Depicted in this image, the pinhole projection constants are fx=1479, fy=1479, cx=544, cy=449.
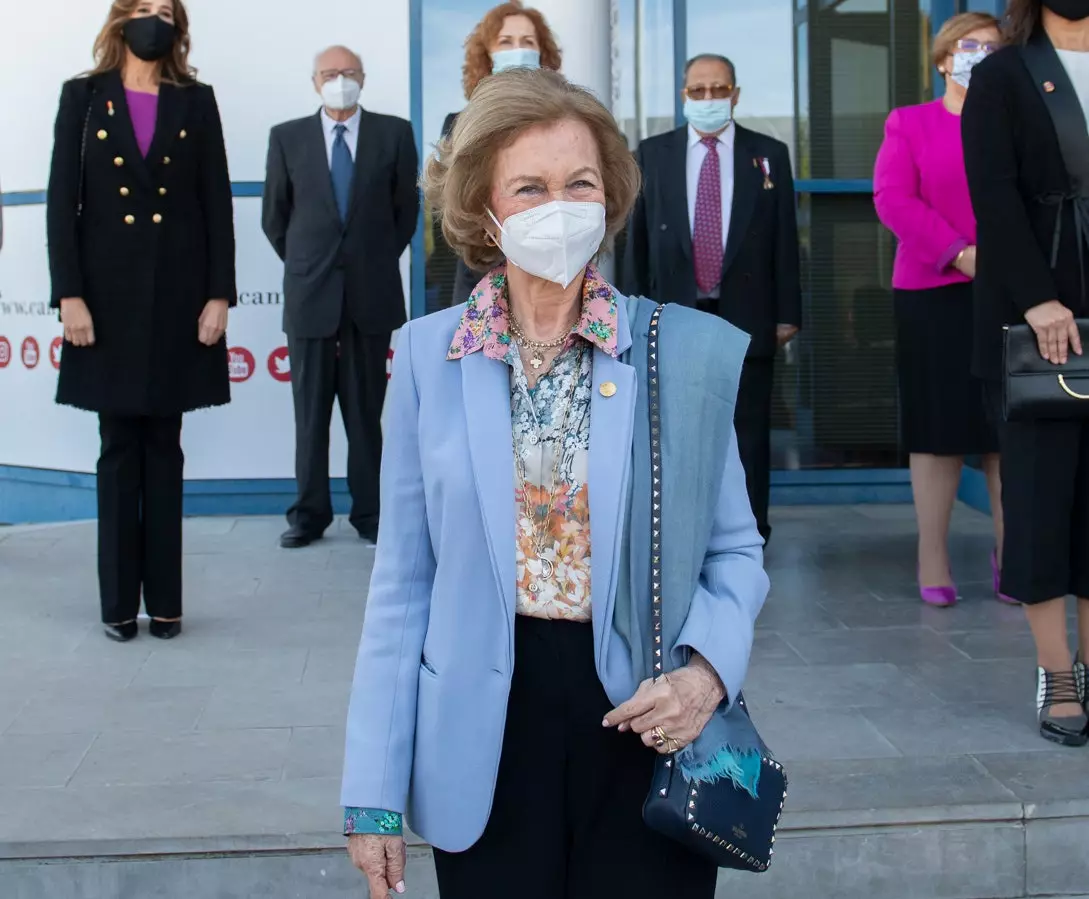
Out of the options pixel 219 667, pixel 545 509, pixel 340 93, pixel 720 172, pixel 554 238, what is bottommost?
pixel 219 667

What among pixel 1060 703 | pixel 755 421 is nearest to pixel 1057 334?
pixel 1060 703

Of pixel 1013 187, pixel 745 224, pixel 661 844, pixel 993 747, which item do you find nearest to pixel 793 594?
Result: pixel 745 224

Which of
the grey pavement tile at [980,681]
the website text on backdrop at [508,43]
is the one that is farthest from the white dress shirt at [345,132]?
the grey pavement tile at [980,681]

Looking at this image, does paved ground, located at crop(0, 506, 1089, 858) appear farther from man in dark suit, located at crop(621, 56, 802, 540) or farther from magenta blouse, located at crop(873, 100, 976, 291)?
magenta blouse, located at crop(873, 100, 976, 291)

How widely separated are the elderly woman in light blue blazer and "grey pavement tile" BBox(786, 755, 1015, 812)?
1.48 meters

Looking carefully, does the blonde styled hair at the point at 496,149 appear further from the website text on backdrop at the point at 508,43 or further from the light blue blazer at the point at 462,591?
the website text on backdrop at the point at 508,43

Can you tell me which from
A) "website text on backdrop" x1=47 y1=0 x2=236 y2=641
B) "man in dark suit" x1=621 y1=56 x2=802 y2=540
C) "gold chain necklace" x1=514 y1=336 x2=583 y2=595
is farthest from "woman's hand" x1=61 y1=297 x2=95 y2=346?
"gold chain necklace" x1=514 y1=336 x2=583 y2=595

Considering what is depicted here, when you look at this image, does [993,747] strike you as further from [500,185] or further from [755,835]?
[500,185]

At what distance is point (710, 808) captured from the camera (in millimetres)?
1908

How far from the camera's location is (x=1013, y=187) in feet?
12.9

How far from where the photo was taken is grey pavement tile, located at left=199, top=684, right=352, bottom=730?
13.9 feet

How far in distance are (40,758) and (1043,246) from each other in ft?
9.82

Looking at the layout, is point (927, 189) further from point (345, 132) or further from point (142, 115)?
point (142, 115)

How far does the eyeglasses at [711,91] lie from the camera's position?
5969 mm
